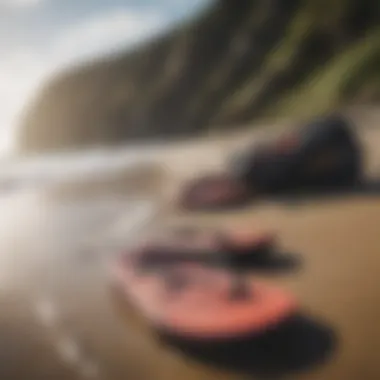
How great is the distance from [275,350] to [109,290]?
0.22 metres

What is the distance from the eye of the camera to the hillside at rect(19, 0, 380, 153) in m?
1.04

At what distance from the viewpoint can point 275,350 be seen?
96 cm

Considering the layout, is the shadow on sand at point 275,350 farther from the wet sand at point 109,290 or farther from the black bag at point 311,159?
the black bag at point 311,159

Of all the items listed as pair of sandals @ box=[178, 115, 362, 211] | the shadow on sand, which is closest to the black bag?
pair of sandals @ box=[178, 115, 362, 211]

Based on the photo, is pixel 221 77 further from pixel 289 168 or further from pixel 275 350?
pixel 275 350

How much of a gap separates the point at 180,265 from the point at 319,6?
1.25 ft

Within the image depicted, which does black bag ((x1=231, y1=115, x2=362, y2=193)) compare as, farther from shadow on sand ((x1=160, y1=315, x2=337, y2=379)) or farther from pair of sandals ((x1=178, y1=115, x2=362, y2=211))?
shadow on sand ((x1=160, y1=315, x2=337, y2=379))

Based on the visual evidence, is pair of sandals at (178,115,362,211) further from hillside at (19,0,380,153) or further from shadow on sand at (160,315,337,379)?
shadow on sand at (160,315,337,379)

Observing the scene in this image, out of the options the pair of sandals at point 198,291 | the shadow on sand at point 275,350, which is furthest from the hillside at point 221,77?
the shadow on sand at point 275,350

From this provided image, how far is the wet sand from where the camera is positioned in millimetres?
962

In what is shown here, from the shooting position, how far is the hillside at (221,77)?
1040 mm

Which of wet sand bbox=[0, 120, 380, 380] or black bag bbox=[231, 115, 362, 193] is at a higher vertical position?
black bag bbox=[231, 115, 362, 193]

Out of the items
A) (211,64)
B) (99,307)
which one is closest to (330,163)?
(211,64)

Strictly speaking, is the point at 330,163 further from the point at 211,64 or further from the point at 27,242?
the point at 27,242
